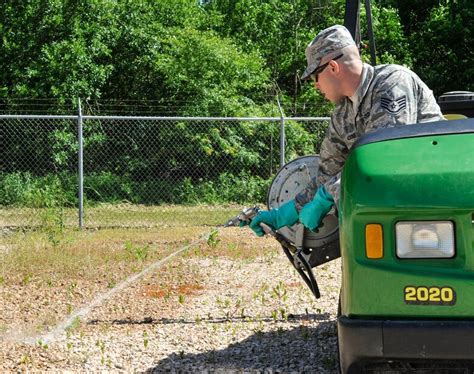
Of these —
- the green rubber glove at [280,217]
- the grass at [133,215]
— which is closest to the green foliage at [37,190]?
the grass at [133,215]

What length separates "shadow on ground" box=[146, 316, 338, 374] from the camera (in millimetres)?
5500

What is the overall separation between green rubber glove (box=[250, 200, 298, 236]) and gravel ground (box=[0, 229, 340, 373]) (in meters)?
1.09

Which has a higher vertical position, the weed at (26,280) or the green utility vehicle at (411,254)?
the green utility vehicle at (411,254)

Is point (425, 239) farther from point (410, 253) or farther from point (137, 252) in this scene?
point (137, 252)

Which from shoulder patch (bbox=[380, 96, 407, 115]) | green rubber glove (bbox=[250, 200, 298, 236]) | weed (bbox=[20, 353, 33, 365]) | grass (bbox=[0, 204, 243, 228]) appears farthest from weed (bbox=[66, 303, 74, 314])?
grass (bbox=[0, 204, 243, 228])

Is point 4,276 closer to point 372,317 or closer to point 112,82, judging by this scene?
point 372,317

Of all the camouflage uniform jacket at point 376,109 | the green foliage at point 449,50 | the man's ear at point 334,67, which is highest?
the green foliage at point 449,50

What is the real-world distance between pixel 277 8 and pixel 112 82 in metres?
5.84

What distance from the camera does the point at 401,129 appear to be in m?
3.66

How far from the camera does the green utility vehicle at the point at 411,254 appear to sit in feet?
10.8

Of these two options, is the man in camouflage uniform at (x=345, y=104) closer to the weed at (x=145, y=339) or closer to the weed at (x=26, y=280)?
the weed at (x=145, y=339)

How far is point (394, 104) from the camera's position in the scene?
4.25 metres

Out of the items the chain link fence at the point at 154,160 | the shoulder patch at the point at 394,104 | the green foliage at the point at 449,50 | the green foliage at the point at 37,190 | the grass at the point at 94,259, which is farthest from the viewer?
the green foliage at the point at 449,50

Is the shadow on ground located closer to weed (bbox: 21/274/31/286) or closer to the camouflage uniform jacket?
the camouflage uniform jacket
